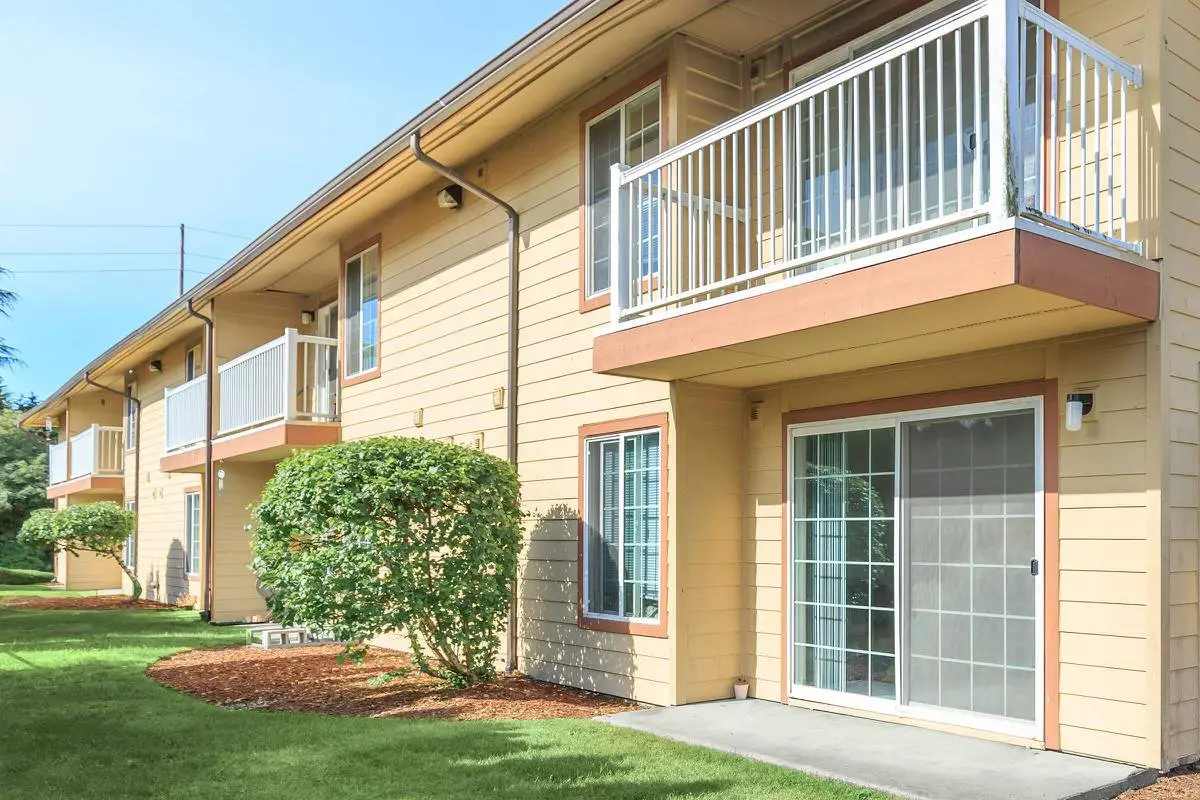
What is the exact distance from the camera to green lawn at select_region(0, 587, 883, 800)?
5.83 m

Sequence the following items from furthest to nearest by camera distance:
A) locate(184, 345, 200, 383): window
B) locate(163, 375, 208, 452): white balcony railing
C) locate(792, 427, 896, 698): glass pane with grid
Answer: locate(184, 345, 200, 383): window
locate(163, 375, 208, 452): white balcony railing
locate(792, 427, 896, 698): glass pane with grid

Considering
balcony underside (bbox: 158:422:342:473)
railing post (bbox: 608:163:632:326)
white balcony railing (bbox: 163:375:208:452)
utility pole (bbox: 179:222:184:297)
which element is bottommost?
balcony underside (bbox: 158:422:342:473)

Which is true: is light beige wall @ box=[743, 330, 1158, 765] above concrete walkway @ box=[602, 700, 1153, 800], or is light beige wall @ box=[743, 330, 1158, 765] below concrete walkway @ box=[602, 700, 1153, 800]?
above

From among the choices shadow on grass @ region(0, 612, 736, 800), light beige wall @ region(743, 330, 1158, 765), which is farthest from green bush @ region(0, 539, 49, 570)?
light beige wall @ region(743, 330, 1158, 765)

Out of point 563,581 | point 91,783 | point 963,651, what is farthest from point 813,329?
point 91,783

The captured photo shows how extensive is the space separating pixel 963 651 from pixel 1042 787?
4.87 feet

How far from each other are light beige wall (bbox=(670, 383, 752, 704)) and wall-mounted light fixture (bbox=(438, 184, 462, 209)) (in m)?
4.50

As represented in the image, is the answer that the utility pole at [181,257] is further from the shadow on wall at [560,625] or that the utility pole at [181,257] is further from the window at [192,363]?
the shadow on wall at [560,625]

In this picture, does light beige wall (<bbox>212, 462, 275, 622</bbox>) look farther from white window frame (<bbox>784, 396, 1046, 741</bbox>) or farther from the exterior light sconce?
the exterior light sconce

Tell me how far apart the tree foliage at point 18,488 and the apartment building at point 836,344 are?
27.7 meters

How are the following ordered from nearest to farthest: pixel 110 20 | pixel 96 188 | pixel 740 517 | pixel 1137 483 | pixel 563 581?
pixel 1137 483, pixel 740 517, pixel 563 581, pixel 110 20, pixel 96 188

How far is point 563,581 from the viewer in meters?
9.64

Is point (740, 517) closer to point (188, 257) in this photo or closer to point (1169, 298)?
point (1169, 298)

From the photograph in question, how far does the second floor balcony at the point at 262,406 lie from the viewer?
46.0ft
